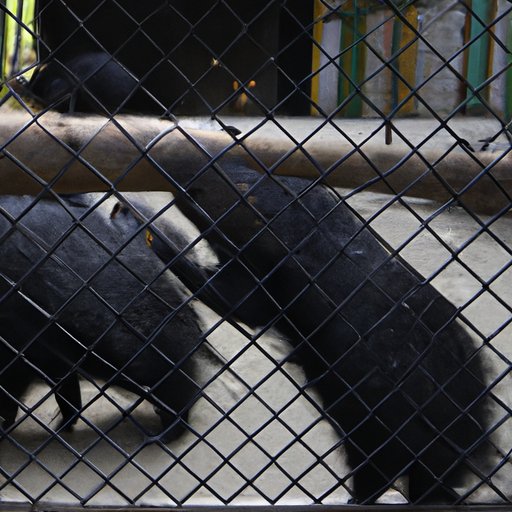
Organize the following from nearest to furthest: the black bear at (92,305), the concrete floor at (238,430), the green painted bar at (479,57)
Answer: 1. the black bear at (92,305)
2. the concrete floor at (238,430)
3. the green painted bar at (479,57)

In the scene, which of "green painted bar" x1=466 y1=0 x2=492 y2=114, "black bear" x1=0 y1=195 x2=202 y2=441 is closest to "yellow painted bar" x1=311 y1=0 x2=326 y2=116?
"green painted bar" x1=466 y1=0 x2=492 y2=114

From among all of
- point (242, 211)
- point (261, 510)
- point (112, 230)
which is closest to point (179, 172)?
point (242, 211)

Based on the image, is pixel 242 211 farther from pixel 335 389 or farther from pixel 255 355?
pixel 255 355

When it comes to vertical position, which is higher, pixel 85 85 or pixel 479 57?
pixel 479 57

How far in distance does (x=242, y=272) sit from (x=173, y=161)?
35 centimetres

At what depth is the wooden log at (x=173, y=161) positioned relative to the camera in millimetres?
947

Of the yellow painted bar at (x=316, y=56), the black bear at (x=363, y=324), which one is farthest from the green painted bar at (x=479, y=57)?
the black bear at (x=363, y=324)

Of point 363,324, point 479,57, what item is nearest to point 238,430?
point 363,324

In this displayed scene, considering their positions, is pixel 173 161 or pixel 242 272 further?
pixel 242 272

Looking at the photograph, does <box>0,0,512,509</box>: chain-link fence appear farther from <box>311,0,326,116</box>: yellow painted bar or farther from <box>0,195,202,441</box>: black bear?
<box>311,0,326,116</box>: yellow painted bar

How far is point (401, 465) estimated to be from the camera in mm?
1422

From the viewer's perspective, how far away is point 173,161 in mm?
1005

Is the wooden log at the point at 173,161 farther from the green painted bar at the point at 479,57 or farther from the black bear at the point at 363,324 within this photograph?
the green painted bar at the point at 479,57

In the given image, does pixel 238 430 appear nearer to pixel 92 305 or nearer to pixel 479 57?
pixel 92 305
